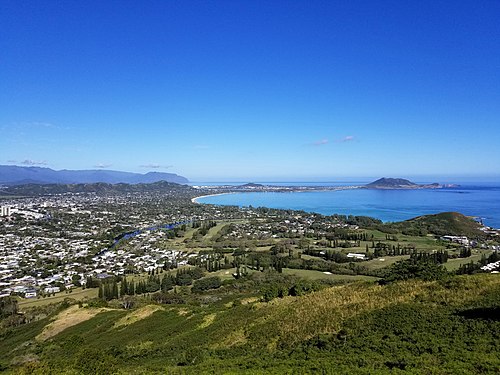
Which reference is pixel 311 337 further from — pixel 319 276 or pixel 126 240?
pixel 126 240

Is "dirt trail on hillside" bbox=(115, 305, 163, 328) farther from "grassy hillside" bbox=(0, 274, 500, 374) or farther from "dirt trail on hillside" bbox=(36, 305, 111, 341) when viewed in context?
"dirt trail on hillside" bbox=(36, 305, 111, 341)

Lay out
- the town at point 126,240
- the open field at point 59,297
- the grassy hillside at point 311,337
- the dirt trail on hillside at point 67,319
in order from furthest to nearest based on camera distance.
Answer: the town at point 126,240, the open field at point 59,297, the dirt trail on hillside at point 67,319, the grassy hillside at point 311,337

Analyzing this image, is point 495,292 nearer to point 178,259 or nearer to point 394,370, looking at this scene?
point 394,370

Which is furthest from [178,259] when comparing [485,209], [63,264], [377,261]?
[485,209]

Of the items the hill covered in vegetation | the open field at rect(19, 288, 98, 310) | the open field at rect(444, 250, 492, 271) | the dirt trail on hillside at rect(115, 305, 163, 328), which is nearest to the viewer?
the dirt trail on hillside at rect(115, 305, 163, 328)

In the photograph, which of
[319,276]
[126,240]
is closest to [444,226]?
[319,276]

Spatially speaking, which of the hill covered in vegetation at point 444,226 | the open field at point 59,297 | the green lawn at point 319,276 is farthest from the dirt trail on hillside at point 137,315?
the hill covered in vegetation at point 444,226

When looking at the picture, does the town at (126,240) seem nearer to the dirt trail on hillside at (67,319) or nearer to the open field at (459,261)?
the open field at (459,261)

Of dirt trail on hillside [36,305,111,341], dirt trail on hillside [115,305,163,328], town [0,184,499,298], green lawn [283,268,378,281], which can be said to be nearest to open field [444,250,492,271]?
town [0,184,499,298]

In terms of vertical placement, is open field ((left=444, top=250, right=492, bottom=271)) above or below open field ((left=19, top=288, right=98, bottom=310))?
above
